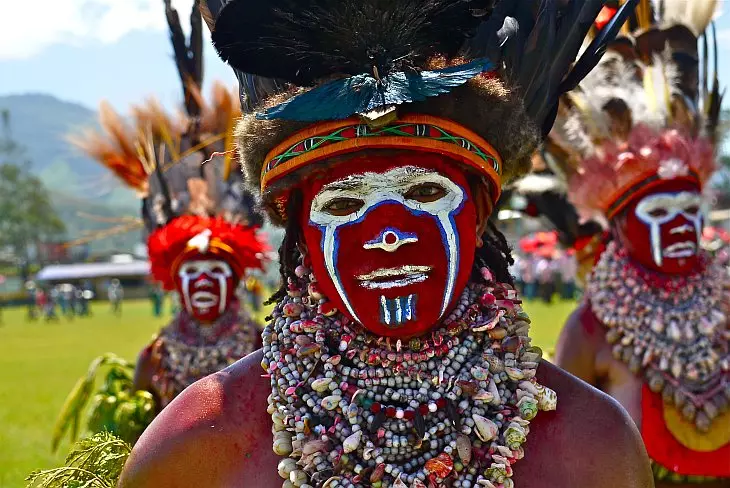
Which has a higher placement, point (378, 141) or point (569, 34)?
point (569, 34)

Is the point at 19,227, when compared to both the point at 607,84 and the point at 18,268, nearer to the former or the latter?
the point at 18,268

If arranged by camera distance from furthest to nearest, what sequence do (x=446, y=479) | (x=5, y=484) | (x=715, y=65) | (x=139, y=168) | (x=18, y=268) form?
(x=18, y=268)
(x=5, y=484)
(x=139, y=168)
(x=715, y=65)
(x=446, y=479)

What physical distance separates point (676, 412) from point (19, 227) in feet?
273

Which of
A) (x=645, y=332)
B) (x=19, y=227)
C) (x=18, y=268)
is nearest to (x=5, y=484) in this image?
(x=645, y=332)

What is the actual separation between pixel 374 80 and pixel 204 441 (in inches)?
41.3

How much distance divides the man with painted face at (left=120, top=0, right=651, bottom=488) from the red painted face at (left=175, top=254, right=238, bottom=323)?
364cm

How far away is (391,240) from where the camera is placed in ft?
7.54

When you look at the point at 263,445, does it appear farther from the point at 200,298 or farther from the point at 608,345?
the point at 200,298

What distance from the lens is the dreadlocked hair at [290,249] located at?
2.62 m

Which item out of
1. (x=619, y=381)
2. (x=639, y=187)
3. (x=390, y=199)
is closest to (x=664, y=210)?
(x=639, y=187)

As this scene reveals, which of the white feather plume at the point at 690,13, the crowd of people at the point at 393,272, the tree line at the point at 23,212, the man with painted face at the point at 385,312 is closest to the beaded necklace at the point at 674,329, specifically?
the white feather plume at the point at 690,13

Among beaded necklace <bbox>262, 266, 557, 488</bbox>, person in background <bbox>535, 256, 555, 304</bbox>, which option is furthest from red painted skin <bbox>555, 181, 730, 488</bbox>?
person in background <bbox>535, 256, 555, 304</bbox>

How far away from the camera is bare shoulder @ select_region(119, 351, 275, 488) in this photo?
234cm

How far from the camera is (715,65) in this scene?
4.94 metres
